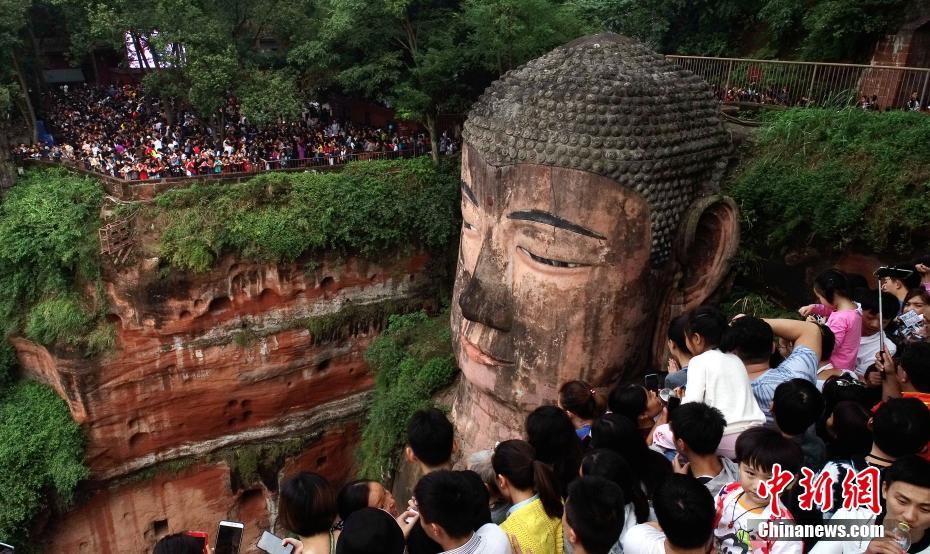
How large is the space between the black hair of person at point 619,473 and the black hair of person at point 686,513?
14.5 inches

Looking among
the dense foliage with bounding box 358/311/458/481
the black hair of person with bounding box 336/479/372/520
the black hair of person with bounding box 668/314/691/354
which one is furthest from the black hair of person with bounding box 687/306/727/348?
the dense foliage with bounding box 358/311/458/481

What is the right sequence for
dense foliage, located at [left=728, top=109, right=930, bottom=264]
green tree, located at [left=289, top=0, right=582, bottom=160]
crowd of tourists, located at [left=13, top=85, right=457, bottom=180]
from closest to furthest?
dense foliage, located at [left=728, top=109, right=930, bottom=264] → green tree, located at [left=289, top=0, right=582, bottom=160] → crowd of tourists, located at [left=13, top=85, right=457, bottom=180]

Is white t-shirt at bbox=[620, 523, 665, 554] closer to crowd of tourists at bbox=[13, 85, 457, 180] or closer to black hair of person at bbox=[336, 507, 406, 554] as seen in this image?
black hair of person at bbox=[336, 507, 406, 554]

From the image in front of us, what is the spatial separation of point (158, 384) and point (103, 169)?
497 centimetres

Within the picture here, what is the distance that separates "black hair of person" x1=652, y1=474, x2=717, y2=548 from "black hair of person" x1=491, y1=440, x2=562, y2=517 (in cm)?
70

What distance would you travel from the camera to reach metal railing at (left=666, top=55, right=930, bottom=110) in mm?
9242

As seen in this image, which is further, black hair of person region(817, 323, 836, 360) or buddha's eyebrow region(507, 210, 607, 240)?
buddha's eyebrow region(507, 210, 607, 240)

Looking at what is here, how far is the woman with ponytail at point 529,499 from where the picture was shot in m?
3.49

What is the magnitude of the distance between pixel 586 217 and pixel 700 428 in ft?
8.75

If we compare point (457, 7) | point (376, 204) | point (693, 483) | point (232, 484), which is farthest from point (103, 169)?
point (693, 483)

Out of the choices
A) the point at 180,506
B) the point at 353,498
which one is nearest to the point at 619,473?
the point at 353,498

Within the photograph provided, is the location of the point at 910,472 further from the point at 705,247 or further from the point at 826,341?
the point at 705,247

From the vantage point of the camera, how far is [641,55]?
650cm

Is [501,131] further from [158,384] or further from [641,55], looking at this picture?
[158,384]
